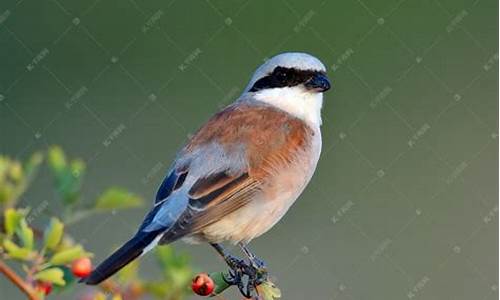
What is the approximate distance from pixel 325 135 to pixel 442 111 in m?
0.93

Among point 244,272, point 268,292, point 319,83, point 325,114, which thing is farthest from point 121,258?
point 325,114

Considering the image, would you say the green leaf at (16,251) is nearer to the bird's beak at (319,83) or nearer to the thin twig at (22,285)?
the thin twig at (22,285)

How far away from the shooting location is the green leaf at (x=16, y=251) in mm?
1237

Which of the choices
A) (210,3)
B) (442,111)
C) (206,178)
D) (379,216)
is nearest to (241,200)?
(206,178)

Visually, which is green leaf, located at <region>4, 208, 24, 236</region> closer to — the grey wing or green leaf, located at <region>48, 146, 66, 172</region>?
green leaf, located at <region>48, 146, 66, 172</region>

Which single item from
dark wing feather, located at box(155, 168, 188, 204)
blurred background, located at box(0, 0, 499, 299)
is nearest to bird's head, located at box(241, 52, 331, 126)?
dark wing feather, located at box(155, 168, 188, 204)

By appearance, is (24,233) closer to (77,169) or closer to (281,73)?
(77,169)

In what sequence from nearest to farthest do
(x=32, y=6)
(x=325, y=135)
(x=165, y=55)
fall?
1. (x=325, y=135)
2. (x=165, y=55)
3. (x=32, y=6)

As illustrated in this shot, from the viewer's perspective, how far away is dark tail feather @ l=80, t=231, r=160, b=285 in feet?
5.20

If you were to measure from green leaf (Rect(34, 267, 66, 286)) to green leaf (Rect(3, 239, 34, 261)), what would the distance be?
1.6 inches

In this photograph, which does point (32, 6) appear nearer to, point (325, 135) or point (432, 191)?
point (325, 135)

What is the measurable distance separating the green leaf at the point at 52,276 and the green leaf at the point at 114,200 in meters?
0.11

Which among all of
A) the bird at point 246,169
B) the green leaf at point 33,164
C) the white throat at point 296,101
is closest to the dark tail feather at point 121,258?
the bird at point 246,169

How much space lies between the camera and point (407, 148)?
5145 millimetres
